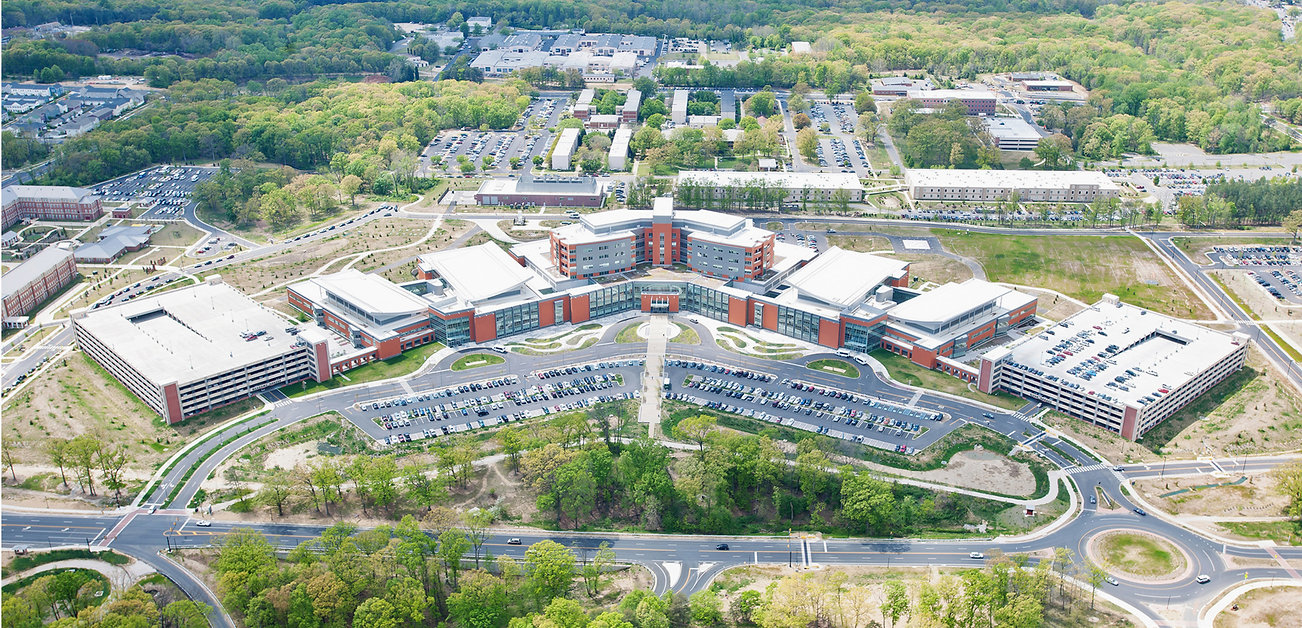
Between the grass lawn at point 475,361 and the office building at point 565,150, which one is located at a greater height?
the office building at point 565,150

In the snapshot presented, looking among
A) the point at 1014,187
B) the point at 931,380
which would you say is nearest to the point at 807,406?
the point at 931,380

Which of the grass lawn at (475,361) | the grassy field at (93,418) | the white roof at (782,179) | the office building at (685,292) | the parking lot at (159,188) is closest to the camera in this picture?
the grassy field at (93,418)

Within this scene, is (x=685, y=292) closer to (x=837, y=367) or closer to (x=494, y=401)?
(x=837, y=367)

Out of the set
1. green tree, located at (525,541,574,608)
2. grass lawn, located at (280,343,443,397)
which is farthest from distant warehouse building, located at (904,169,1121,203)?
green tree, located at (525,541,574,608)

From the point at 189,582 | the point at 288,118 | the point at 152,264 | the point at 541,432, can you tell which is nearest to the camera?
the point at 189,582

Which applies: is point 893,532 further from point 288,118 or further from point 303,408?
point 288,118

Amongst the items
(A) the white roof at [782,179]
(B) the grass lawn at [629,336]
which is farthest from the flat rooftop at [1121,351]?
(A) the white roof at [782,179]

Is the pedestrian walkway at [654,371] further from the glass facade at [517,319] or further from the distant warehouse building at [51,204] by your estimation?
the distant warehouse building at [51,204]

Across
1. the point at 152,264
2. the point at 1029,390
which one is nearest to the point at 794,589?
the point at 1029,390
